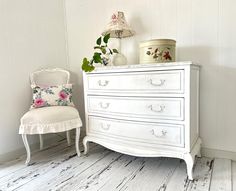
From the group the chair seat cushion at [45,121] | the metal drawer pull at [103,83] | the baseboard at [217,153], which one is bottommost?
the baseboard at [217,153]

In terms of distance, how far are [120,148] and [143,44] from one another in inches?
36.1

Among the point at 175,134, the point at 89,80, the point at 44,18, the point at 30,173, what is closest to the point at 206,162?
the point at 175,134

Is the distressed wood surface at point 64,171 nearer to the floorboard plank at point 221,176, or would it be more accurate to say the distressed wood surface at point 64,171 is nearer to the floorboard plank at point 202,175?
the floorboard plank at point 202,175

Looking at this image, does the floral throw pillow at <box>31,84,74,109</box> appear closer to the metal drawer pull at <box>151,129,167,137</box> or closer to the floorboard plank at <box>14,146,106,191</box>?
the floorboard plank at <box>14,146,106,191</box>

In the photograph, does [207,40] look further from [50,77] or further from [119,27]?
[50,77]

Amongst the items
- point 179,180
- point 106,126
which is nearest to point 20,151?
point 106,126

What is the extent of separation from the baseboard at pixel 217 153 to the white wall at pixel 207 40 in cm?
3

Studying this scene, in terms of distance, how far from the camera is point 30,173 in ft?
5.57

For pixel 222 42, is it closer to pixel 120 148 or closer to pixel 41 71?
pixel 120 148

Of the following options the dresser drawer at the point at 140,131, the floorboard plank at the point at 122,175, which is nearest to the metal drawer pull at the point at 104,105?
the dresser drawer at the point at 140,131

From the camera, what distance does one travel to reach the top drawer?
1504mm

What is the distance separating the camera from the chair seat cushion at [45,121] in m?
1.79

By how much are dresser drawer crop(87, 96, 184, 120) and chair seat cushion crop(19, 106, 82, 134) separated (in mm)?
289

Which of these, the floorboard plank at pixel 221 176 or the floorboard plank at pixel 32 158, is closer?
the floorboard plank at pixel 221 176
